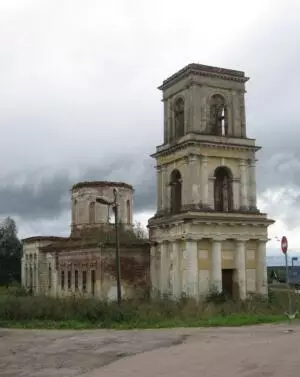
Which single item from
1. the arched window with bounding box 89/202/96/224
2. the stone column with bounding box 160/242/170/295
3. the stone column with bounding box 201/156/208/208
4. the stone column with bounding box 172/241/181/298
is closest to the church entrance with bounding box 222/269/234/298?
the stone column with bounding box 172/241/181/298

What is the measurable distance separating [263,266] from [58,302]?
36.1 feet

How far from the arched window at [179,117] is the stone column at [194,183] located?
2.54m

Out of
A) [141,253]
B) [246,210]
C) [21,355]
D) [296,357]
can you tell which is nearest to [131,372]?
[296,357]

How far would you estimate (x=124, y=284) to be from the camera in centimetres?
3027

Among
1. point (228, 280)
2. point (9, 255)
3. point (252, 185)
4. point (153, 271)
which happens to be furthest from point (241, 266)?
point (9, 255)

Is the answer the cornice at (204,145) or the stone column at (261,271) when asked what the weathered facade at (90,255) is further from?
the stone column at (261,271)

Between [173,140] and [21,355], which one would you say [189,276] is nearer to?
[173,140]

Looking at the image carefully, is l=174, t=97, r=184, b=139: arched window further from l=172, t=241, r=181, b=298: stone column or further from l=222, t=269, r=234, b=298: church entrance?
l=222, t=269, r=234, b=298: church entrance

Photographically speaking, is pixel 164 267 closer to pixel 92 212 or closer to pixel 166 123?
pixel 166 123

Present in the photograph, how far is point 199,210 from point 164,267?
404 centimetres

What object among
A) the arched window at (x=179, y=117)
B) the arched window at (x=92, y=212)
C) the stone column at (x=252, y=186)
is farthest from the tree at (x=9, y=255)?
the stone column at (x=252, y=186)

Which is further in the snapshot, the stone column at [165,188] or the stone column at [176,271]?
the stone column at [165,188]

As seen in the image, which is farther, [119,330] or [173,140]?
[173,140]

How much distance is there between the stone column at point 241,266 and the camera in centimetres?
2730
